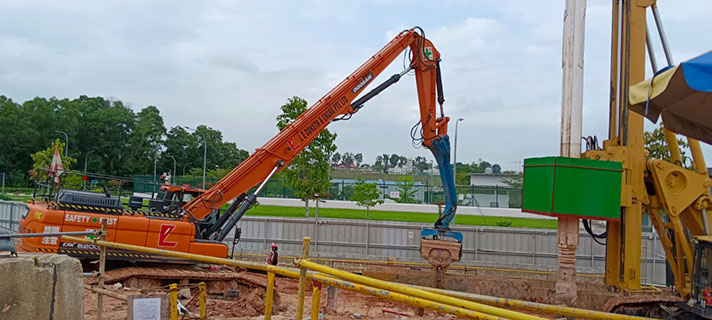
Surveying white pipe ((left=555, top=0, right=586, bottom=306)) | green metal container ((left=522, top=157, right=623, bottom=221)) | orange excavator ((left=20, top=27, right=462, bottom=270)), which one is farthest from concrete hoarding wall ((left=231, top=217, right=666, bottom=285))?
green metal container ((left=522, top=157, right=623, bottom=221))

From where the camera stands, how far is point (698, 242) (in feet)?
24.9

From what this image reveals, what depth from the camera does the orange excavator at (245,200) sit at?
1115 cm

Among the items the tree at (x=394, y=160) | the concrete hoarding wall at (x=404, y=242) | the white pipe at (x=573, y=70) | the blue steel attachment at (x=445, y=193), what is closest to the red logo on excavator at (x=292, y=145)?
the blue steel attachment at (x=445, y=193)

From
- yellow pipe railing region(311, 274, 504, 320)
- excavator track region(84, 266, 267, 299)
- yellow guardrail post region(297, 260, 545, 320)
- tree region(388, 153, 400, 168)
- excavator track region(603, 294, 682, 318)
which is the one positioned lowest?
excavator track region(84, 266, 267, 299)

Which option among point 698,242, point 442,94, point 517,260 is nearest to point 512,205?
point 517,260

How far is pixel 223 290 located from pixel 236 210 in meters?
2.02

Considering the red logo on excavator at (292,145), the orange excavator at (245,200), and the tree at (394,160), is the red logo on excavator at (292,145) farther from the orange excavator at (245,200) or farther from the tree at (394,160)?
the tree at (394,160)

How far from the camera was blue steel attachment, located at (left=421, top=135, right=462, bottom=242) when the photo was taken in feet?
43.0

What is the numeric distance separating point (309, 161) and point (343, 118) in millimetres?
14530

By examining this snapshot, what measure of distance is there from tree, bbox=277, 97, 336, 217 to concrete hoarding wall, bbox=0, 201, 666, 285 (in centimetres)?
856

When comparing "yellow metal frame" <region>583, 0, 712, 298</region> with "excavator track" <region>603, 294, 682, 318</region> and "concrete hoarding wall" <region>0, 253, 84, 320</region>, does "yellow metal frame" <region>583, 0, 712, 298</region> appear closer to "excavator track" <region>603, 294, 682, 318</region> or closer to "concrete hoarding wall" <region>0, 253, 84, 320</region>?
"excavator track" <region>603, 294, 682, 318</region>

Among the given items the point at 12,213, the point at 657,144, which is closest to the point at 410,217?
the point at 657,144

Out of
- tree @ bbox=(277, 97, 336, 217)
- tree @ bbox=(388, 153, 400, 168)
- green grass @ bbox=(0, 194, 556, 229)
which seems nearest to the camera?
tree @ bbox=(277, 97, 336, 217)

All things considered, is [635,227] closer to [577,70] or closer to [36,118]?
[577,70]
